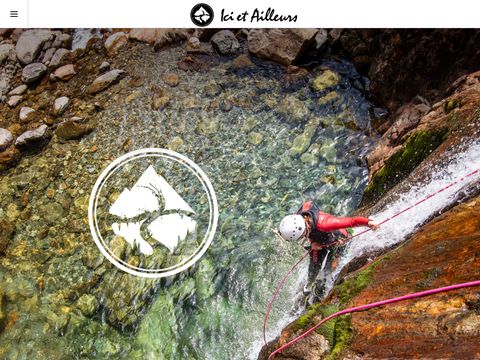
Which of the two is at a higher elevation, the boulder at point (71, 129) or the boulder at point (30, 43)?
the boulder at point (30, 43)

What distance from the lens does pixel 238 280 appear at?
134 inches

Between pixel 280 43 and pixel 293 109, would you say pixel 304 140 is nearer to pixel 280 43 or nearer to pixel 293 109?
pixel 293 109

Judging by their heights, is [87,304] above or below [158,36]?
below

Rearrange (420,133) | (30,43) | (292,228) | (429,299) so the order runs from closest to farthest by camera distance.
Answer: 1. (429,299)
2. (292,228)
3. (420,133)
4. (30,43)

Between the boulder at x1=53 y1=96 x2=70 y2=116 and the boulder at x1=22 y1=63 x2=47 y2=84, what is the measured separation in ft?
1.16

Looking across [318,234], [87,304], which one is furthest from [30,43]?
[318,234]

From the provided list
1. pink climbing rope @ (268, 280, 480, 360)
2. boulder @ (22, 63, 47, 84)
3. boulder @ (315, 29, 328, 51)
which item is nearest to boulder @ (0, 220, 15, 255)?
boulder @ (22, 63, 47, 84)

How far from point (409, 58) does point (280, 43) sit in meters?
1.31

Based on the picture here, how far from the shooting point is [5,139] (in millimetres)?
3920

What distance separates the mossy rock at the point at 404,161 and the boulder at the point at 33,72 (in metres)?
3.44

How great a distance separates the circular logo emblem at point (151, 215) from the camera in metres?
3.15

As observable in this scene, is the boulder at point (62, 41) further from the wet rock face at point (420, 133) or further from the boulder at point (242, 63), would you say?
the wet rock face at point (420, 133)

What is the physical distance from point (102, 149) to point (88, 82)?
0.85 meters
